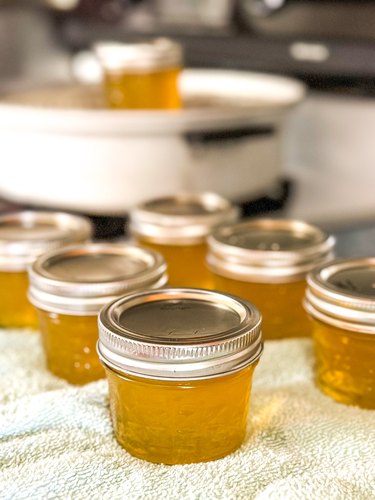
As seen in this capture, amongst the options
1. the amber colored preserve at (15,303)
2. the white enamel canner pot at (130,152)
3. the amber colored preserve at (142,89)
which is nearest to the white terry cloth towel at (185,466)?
the amber colored preserve at (15,303)

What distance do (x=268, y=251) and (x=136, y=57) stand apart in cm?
37

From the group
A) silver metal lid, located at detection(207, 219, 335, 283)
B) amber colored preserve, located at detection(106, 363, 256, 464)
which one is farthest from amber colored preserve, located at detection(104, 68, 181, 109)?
amber colored preserve, located at detection(106, 363, 256, 464)

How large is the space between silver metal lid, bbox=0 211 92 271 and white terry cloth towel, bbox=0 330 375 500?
14 cm

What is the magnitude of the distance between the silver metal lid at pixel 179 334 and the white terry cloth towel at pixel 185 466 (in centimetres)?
6

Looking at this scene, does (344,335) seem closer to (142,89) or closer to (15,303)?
(15,303)

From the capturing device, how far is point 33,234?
0.77 metres

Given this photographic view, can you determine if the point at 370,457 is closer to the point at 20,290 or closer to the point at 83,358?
the point at 83,358

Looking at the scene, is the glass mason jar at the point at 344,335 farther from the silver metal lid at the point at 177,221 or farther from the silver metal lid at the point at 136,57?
the silver metal lid at the point at 136,57

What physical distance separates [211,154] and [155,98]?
0.12 metres

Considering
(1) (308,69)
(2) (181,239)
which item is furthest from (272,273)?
(1) (308,69)

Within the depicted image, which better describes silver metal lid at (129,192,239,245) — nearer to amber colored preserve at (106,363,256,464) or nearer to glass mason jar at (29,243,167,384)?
glass mason jar at (29,243,167,384)

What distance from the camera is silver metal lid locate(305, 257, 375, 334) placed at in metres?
0.54

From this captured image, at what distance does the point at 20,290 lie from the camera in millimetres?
723

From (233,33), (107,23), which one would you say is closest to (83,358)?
(233,33)
